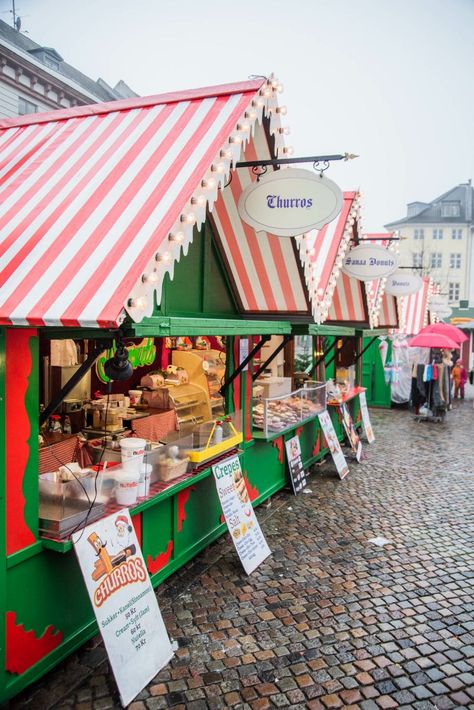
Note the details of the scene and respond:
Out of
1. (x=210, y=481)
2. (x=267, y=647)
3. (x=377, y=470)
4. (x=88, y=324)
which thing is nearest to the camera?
(x=88, y=324)

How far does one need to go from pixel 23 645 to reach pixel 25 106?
18.1 m

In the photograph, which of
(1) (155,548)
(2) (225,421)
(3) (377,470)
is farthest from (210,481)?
(3) (377,470)

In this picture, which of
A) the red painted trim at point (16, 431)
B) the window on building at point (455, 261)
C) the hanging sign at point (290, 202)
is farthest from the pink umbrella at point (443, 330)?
the window on building at point (455, 261)

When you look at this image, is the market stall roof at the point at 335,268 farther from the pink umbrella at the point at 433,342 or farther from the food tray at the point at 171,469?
the pink umbrella at the point at 433,342

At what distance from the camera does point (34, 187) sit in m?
4.47

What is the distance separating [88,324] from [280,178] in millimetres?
2701

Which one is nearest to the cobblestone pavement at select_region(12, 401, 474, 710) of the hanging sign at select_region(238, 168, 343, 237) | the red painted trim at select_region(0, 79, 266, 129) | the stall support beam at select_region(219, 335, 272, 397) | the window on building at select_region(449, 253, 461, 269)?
the stall support beam at select_region(219, 335, 272, 397)

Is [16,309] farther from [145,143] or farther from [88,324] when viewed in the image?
[145,143]

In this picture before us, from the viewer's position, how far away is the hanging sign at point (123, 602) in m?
3.66

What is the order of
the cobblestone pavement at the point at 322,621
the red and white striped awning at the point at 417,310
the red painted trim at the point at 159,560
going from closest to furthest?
1. the cobblestone pavement at the point at 322,621
2. the red painted trim at the point at 159,560
3. the red and white striped awning at the point at 417,310

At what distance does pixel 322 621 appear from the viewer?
4.83m

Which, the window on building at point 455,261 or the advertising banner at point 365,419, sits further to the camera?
the window on building at point 455,261

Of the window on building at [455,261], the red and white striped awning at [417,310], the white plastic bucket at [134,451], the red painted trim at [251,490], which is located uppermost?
the window on building at [455,261]

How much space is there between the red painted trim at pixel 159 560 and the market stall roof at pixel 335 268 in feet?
10.7
